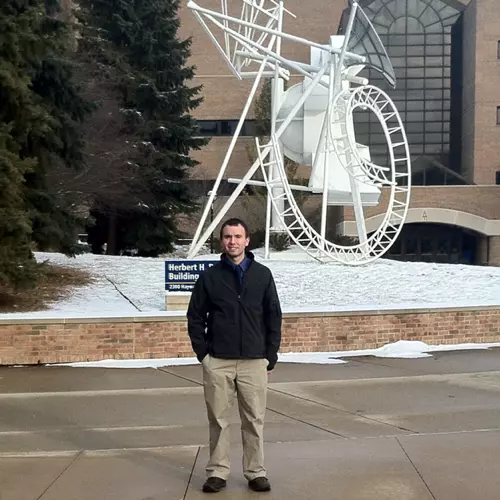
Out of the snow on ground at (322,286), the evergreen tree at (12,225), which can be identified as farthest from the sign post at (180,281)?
the evergreen tree at (12,225)

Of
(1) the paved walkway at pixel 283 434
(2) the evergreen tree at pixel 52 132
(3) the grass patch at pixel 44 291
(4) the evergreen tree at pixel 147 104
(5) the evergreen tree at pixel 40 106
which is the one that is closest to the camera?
(1) the paved walkway at pixel 283 434

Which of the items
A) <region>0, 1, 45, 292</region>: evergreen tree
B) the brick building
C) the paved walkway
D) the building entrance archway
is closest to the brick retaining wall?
the paved walkway

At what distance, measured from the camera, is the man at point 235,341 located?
4.79 meters

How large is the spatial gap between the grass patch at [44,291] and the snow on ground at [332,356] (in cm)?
238

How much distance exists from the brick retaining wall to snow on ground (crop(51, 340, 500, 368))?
5.4 inches

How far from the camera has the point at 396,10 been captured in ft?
158

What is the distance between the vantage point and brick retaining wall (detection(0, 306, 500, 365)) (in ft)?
35.8

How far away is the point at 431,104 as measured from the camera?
49.2 metres

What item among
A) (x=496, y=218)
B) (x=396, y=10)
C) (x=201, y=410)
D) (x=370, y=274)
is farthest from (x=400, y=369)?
(x=396, y=10)

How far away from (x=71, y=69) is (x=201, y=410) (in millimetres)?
9666

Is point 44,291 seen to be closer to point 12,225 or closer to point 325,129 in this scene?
point 12,225

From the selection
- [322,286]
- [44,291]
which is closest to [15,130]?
[44,291]

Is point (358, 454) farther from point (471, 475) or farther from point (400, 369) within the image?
point (400, 369)

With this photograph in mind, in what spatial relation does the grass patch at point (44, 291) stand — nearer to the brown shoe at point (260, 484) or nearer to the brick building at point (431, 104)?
the brown shoe at point (260, 484)
